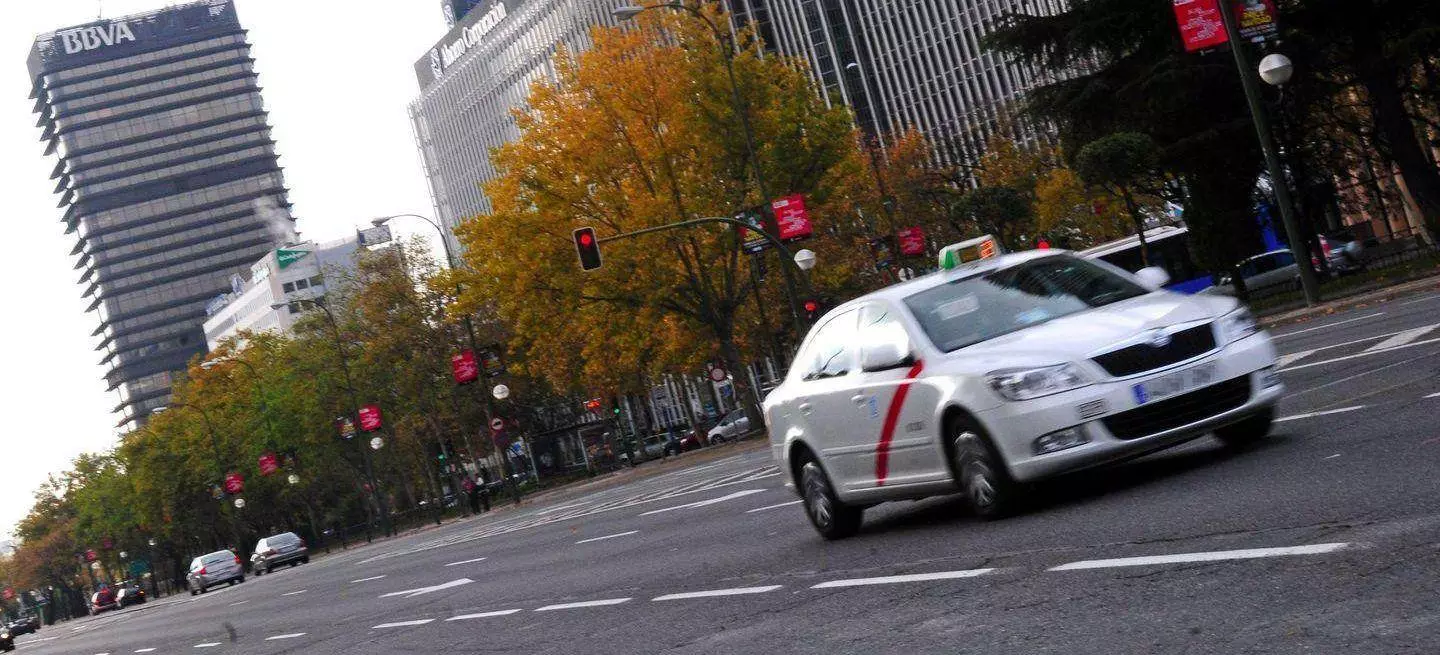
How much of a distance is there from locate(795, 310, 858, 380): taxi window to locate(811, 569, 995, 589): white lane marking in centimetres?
204

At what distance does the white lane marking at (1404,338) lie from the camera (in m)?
16.0

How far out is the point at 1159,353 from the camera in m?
9.63

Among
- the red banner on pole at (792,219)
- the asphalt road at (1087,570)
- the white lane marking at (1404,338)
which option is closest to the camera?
the asphalt road at (1087,570)

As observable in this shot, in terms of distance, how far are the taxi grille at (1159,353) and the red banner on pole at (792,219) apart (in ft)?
106

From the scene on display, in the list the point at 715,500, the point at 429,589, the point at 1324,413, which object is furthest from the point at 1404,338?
the point at 429,589

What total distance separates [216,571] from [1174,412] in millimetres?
53960

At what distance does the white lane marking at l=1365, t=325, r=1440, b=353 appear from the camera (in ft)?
52.4

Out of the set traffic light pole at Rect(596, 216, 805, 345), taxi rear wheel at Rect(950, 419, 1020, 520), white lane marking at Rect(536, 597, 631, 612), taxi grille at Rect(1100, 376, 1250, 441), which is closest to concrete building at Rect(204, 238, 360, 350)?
traffic light pole at Rect(596, 216, 805, 345)

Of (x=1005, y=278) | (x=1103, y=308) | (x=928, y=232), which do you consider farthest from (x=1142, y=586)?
(x=928, y=232)

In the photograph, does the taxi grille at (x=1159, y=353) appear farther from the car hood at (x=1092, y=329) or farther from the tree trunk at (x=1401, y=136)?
the tree trunk at (x=1401, y=136)

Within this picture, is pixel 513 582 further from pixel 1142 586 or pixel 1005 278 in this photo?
pixel 1142 586

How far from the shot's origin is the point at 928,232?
68.8 m

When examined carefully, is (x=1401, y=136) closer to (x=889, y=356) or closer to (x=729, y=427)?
(x=889, y=356)

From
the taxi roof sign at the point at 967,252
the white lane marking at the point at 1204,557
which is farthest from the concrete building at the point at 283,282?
the white lane marking at the point at 1204,557
